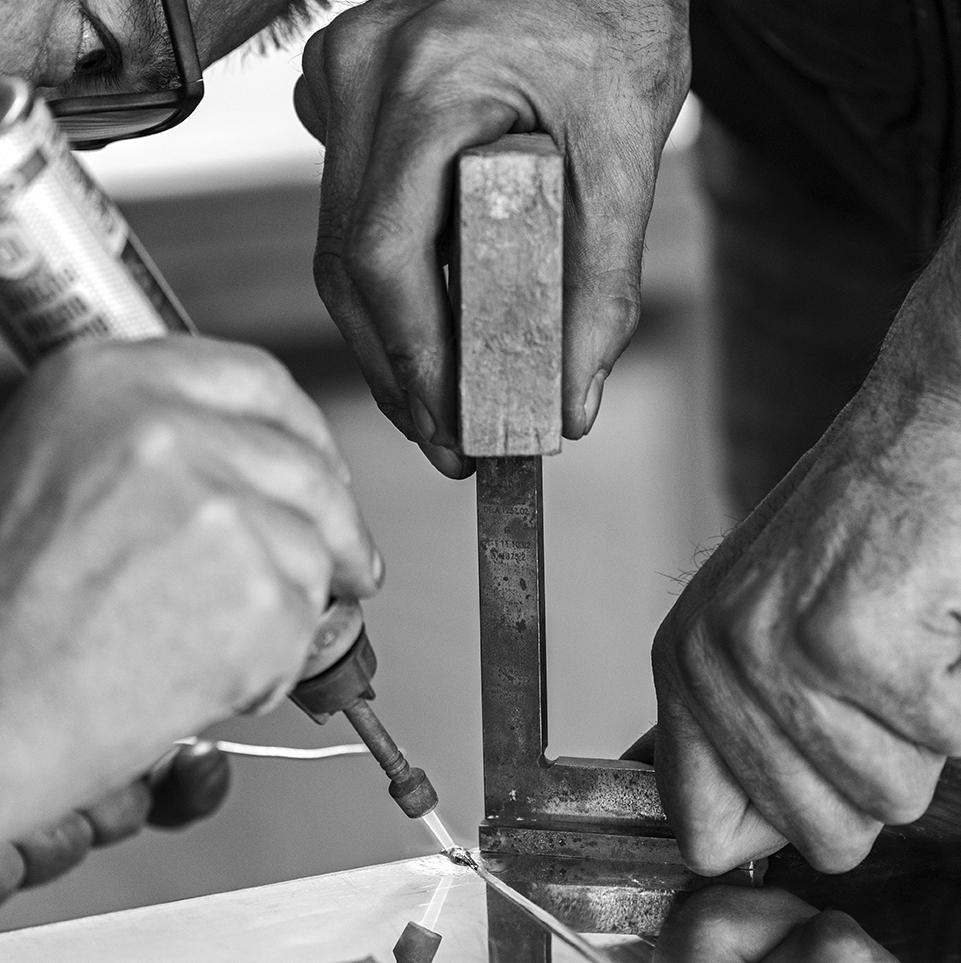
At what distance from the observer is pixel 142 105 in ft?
3.46

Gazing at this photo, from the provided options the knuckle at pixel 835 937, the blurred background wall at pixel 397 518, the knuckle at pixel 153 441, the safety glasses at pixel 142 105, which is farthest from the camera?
the safety glasses at pixel 142 105

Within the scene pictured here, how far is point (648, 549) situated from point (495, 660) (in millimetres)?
890

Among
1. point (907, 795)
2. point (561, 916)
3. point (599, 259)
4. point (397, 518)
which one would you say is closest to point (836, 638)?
point (907, 795)

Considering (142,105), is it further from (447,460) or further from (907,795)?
(907,795)

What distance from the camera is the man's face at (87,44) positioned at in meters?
0.98

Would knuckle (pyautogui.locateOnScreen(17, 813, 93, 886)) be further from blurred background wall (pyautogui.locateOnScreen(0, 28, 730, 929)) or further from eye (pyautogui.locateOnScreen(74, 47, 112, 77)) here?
eye (pyautogui.locateOnScreen(74, 47, 112, 77))

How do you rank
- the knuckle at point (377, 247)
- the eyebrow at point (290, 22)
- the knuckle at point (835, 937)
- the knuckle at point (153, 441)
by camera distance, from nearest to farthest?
the knuckle at point (153, 441) → the knuckle at point (835, 937) → the knuckle at point (377, 247) → the eyebrow at point (290, 22)

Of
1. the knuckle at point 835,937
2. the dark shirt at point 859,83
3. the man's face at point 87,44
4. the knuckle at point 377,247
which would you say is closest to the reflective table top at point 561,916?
the knuckle at point 835,937

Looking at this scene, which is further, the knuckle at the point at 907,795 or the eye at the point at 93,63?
the eye at the point at 93,63

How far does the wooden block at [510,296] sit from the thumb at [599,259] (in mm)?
110

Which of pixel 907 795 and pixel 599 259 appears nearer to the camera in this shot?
pixel 907 795

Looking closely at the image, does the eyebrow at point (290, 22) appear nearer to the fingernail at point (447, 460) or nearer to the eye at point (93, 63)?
the eye at point (93, 63)

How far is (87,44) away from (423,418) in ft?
1.62

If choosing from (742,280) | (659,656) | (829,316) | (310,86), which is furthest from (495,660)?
(742,280)
